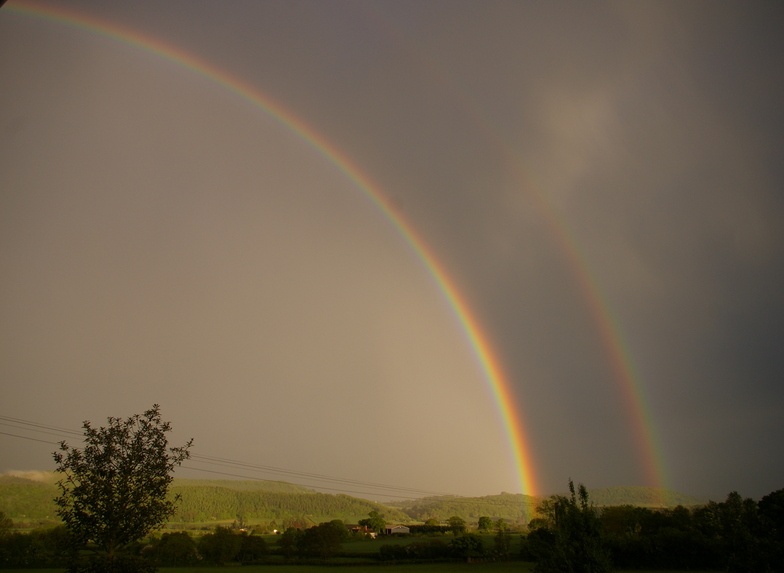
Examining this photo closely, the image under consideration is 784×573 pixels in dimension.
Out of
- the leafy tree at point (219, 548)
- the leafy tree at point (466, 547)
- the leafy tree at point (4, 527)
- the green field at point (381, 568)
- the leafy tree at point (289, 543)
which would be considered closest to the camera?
the green field at point (381, 568)

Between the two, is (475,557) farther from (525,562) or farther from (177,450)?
(177,450)

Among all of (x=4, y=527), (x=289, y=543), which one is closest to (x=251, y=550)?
(x=289, y=543)

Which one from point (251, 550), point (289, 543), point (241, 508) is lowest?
point (241, 508)

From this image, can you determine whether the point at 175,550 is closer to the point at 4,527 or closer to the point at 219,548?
the point at 219,548

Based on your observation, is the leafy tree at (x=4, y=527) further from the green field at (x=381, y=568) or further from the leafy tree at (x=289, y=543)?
the leafy tree at (x=289, y=543)

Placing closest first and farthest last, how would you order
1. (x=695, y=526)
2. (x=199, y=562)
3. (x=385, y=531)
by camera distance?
1. (x=695, y=526)
2. (x=199, y=562)
3. (x=385, y=531)

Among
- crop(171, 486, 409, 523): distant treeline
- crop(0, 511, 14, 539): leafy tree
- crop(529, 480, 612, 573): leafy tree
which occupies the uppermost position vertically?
crop(529, 480, 612, 573): leafy tree

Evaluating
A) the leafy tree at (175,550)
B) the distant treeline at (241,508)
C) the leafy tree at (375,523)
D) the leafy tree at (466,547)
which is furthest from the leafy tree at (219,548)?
the distant treeline at (241,508)

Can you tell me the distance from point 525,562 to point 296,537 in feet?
121

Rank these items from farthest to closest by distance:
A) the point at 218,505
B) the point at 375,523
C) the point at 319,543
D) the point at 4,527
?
the point at 218,505, the point at 375,523, the point at 319,543, the point at 4,527

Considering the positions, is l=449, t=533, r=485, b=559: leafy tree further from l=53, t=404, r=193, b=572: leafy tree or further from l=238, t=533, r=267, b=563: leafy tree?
l=53, t=404, r=193, b=572: leafy tree

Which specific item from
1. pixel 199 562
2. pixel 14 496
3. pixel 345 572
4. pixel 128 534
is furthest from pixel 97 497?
pixel 14 496

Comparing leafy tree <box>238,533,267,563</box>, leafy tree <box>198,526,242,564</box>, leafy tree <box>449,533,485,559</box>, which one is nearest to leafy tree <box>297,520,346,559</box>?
leafy tree <box>238,533,267,563</box>

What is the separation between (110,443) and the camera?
19.3m
